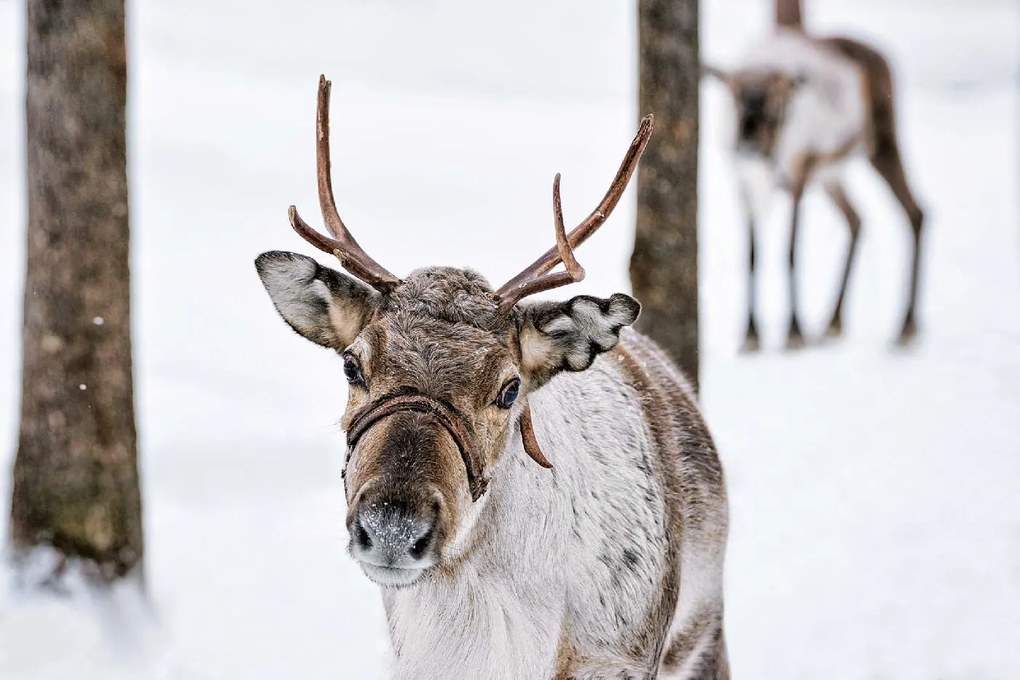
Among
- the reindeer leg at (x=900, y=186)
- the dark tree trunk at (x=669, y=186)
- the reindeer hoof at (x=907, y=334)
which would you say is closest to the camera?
the dark tree trunk at (x=669, y=186)

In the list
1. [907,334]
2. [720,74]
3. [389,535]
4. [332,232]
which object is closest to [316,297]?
[332,232]

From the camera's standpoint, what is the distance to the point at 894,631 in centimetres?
577

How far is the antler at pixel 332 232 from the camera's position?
3297mm

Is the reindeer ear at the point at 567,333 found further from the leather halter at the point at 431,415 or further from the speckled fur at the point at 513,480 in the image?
the leather halter at the point at 431,415

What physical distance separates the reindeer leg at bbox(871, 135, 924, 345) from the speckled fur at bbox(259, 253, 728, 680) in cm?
750

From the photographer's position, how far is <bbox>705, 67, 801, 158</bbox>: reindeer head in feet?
33.3

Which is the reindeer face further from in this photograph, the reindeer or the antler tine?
the reindeer

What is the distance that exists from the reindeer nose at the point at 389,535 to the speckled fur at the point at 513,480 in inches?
2.9

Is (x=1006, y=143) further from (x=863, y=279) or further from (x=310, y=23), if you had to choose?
(x=310, y=23)

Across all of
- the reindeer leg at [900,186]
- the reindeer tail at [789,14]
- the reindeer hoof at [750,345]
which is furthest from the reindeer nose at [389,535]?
the reindeer tail at [789,14]

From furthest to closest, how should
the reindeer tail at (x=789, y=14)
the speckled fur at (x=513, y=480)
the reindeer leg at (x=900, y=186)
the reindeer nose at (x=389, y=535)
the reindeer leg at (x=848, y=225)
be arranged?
the reindeer tail at (x=789, y=14) < the reindeer leg at (x=848, y=225) < the reindeer leg at (x=900, y=186) < the speckled fur at (x=513, y=480) < the reindeer nose at (x=389, y=535)

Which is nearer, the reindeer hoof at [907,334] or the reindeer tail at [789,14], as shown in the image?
the reindeer hoof at [907,334]

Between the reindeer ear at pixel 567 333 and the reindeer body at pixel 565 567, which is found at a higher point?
the reindeer ear at pixel 567 333

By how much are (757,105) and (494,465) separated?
7447 mm
